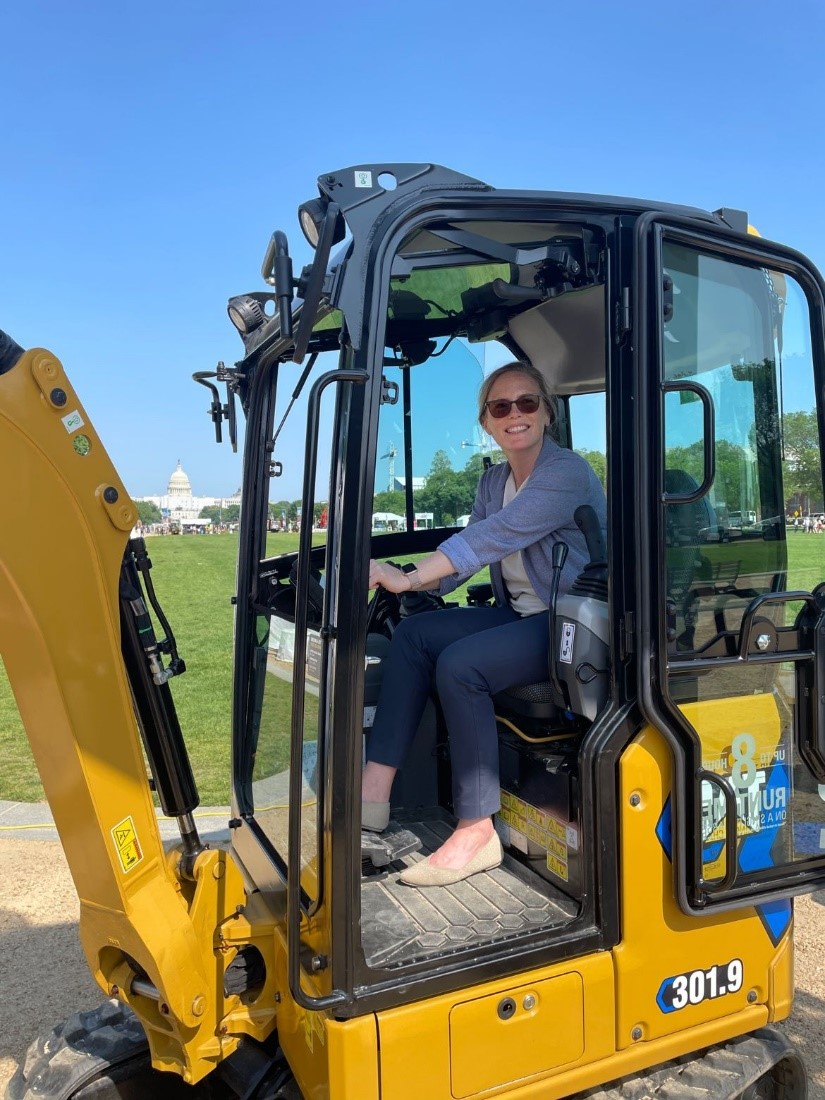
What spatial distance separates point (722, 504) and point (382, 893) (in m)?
1.40

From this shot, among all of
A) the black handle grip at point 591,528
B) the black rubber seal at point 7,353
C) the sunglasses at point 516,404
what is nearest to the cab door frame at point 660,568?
the black handle grip at point 591,528

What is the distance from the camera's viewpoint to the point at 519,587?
2.71 m

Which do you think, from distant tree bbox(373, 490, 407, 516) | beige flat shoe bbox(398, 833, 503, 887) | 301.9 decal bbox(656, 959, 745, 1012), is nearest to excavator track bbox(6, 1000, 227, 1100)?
beige flat shoe bbox(398, 833, 503, 887)

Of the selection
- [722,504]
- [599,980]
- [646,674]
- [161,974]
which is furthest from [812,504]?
[161,974]

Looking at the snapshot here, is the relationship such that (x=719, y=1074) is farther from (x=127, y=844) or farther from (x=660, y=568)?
(x=127, y=844)

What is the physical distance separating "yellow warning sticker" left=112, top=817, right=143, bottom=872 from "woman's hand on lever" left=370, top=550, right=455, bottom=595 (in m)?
0.87

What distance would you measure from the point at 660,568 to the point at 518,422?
2.42 feet

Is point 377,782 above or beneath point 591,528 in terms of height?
beneath

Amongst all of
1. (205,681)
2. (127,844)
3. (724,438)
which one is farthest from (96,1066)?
(205,681)

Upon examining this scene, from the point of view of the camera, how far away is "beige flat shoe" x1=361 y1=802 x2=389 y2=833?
2.56 meters

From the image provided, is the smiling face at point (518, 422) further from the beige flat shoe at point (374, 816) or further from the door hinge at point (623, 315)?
the beige flat shoe at point (374, 816)

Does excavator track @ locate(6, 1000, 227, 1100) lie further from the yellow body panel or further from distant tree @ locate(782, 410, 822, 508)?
distant tree @ locate(782, 410, 822, 508)

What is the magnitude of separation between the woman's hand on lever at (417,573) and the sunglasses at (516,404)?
0.56 metres

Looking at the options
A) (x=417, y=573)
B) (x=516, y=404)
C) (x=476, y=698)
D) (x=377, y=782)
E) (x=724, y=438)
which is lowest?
(x=377, y=782)
